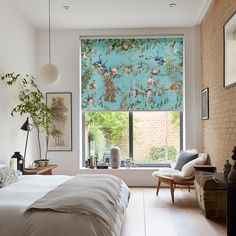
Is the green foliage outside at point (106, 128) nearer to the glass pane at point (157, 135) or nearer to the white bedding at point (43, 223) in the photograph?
the glass pane at point (157, 135)

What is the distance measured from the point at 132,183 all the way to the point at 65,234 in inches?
158

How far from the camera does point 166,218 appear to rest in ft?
14.0

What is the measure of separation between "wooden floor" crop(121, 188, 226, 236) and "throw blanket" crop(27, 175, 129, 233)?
0.43 meters

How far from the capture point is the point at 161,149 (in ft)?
21.8

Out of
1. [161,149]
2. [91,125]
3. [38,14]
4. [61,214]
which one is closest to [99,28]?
[38,14]

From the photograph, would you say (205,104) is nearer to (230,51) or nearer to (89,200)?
(230,51)

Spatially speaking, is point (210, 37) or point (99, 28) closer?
point (210, 37)

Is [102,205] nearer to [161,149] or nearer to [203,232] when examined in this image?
[203,232]

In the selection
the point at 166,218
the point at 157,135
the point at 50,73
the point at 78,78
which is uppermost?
the point at 78,78

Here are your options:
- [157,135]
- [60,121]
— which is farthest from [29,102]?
[157,135]

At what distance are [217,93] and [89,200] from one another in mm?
2843

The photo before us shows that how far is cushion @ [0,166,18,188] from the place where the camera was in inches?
148

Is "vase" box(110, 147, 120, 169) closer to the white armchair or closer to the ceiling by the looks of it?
the white armchair

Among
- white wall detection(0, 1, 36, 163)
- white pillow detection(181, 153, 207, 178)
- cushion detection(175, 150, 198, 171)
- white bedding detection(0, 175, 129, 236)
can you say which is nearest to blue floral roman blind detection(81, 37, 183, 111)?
cushion detection(175, 150, 198, 171)
